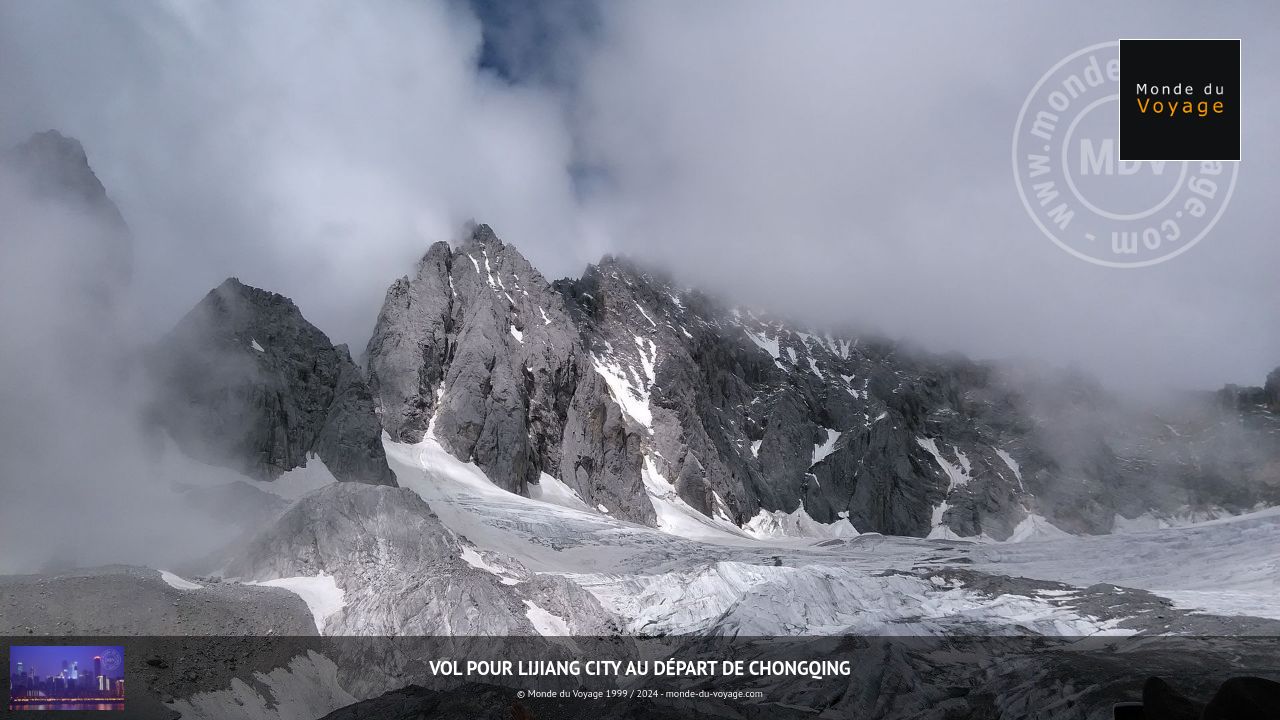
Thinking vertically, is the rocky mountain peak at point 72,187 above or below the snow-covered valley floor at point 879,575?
above

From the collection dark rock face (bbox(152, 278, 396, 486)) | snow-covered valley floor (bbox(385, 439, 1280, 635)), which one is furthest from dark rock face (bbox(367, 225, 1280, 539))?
snow-covered valley floor (bbox(385, 439, 1280, 635))

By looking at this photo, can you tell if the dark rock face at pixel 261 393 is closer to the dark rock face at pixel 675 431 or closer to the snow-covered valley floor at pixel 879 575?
the snow-covered valley floor at pixel 879 575

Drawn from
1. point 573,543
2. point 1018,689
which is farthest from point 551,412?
point 1018,689

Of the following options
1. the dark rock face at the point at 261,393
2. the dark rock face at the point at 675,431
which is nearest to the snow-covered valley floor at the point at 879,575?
the dark rock face at the point at 261,393

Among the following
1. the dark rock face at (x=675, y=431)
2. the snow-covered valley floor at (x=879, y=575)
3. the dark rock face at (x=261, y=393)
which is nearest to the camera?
the snow-covered valley floor at (x=879, y=575)

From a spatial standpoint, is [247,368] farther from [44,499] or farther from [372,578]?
[372,578]

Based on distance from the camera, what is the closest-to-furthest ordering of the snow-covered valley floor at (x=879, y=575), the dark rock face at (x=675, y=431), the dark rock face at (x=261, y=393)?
the snow-covered valley floor at (x=879, y=575), the dark rock face at (x=261, y=393), the dark rock face at (x=675, y=431)
